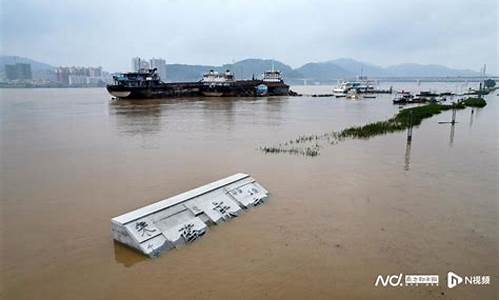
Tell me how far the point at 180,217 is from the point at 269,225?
6.72 feet

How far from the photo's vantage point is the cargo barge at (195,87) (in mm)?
52094

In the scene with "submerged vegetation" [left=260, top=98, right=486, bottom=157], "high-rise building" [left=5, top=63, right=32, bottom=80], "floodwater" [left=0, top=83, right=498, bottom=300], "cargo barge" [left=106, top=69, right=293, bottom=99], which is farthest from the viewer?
"high-rise building" [left=5, top=63, right=32, bottom=80]

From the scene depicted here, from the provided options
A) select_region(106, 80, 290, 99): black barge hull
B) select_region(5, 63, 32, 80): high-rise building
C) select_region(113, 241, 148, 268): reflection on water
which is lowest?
select_region(113, 241, 148, 268): reflection on water

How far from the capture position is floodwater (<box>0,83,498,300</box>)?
18.8ft

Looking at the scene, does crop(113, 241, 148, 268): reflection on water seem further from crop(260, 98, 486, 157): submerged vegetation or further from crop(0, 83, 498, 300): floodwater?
crop(260, 98, 486, 157): submerged vegetation

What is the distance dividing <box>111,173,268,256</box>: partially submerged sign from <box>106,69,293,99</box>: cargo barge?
47.1 metres

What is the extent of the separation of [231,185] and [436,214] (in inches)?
206

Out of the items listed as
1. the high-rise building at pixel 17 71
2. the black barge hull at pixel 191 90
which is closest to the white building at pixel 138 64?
the black barge hull at pixel 191 90

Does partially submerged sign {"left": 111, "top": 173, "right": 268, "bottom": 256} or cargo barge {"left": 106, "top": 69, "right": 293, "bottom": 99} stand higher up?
cargo barge {"left": 106, "top": 69, "right": 293, "bottom": 99}

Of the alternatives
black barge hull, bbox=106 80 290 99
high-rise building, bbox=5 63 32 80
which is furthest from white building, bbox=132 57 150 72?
high-rise building, bbox=5 63 32 80

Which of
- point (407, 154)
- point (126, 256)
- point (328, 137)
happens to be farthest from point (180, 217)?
point (328, 137)

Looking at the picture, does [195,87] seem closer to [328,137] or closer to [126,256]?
[328,137]

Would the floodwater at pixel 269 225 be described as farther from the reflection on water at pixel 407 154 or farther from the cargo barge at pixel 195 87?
the cargo barge at pixel 195 87

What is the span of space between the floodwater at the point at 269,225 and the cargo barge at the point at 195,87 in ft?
123
